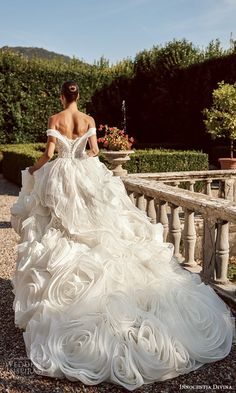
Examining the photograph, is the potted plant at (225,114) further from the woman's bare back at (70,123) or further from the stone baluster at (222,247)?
the woman's bare back at (70,123)

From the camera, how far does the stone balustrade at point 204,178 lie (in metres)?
6.60

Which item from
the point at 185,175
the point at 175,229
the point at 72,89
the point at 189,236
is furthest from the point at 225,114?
the point at 72,89

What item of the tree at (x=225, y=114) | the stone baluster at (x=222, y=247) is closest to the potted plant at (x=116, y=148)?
the stone baluster at (x=222, y=247)

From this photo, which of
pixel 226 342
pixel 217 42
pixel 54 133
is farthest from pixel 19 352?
pixel 217 42

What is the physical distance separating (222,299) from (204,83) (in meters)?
14.7

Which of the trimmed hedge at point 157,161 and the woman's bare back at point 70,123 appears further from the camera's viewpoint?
the trimmed hedge at point 157,161

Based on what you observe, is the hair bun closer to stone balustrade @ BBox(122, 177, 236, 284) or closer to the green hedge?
stone balustrade @ BBox(122, 177, 236, 284)

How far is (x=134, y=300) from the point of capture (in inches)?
126

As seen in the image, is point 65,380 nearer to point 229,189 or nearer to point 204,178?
point 204,178

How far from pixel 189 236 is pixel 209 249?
0.40m

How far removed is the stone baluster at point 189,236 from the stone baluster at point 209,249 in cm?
31

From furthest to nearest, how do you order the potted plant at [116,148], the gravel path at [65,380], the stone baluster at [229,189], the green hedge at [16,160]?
the green hedge at [16,160] → the potted plant at [116,148] → the stone baluster at [229,189] → the gravel path at [65,380]

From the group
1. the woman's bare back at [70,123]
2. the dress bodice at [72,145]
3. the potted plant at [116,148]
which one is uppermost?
the woman's bare back at [70,123]

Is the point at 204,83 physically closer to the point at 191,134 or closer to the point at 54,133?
the point at 191,134
